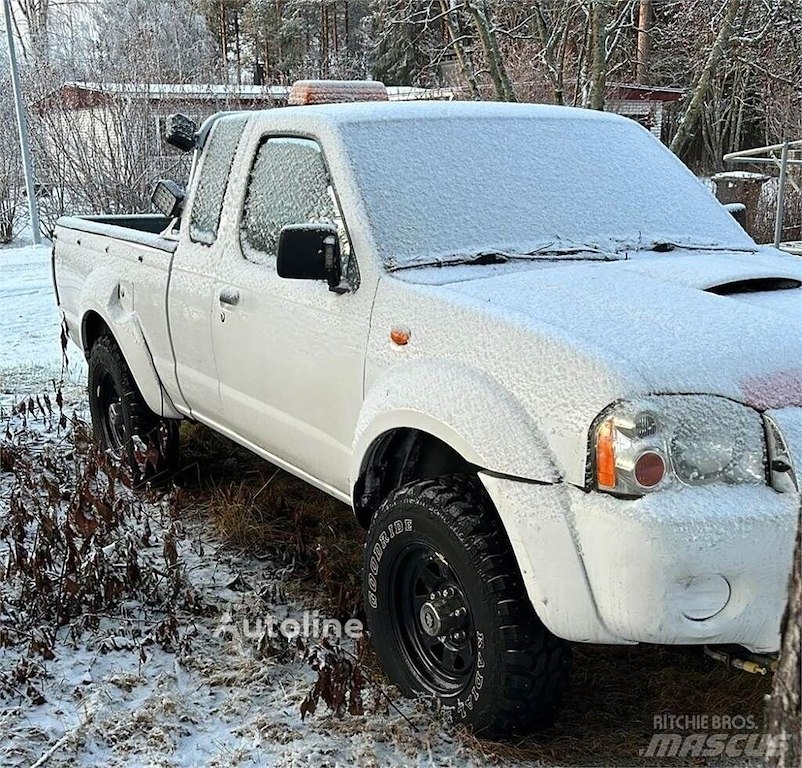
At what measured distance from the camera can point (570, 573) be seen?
97.6 inches

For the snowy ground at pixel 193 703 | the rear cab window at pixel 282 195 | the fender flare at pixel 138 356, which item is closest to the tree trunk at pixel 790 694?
the snowy ground at pixel 193 703

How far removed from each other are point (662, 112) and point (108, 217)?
30.4 metres

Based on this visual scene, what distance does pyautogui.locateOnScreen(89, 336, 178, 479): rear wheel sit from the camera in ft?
16.8

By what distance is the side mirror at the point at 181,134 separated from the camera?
5059 mm

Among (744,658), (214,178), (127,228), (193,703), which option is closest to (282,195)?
(214,178)

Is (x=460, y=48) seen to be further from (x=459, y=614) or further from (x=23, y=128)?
(x=459, y=614)

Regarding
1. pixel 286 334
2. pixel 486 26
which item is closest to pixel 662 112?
pixel 486 26

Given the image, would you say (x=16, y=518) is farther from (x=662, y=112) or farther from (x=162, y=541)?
(x=662, y=112)

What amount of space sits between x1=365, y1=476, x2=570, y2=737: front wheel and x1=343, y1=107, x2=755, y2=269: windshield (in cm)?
91

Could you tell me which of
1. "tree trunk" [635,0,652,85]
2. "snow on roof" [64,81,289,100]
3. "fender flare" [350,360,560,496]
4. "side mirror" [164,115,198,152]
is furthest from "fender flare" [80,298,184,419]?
"tree trunk" [635,0,652,85]

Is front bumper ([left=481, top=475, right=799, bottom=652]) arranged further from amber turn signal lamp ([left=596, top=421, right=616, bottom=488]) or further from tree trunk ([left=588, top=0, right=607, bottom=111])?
tree trunk ([left=588, top=0, right=607, bottom=111])

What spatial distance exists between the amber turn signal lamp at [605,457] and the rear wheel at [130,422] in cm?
299

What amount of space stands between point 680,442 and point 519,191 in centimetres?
154

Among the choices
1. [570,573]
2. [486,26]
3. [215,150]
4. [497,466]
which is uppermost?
[486,26]
